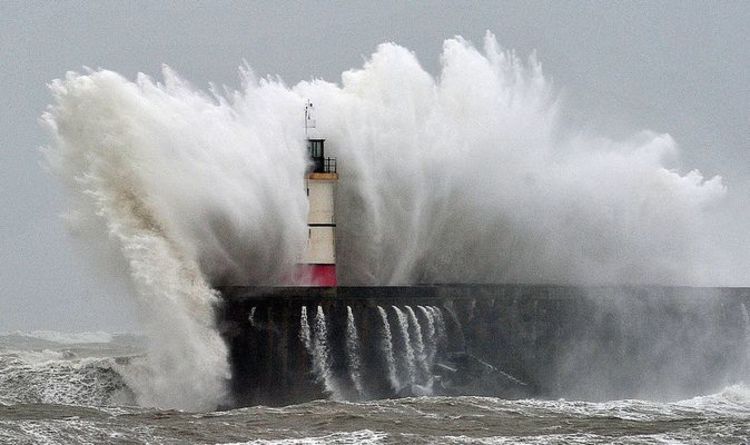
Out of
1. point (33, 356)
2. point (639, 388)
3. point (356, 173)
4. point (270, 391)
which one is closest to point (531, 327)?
point (639, 388)

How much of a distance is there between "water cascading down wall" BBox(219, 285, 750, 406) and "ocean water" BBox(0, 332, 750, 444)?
A: 5.20 feet

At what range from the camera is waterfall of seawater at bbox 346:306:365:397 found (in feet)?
94.4

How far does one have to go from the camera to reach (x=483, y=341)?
32500 mm

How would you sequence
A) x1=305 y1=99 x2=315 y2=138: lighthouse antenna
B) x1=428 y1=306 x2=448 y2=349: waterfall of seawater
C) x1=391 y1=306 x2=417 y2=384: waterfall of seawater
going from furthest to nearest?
1. x1=305 y1=99 x2=315 y2=138: lighthouse antenna
2. x1=428 y1=306 x2=448 y2=349: waterfall of seawater
3. x1=391 y1=306 x2=417 y2=384: waterfall of seawater

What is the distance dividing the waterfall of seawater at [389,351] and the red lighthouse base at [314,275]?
2.94 meters

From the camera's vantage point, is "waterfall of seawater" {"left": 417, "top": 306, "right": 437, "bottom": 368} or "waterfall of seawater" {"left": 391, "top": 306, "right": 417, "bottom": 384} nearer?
"waterfall of seawater" {"left": 391, "top": 306, "right": 417, "bottom": 384}

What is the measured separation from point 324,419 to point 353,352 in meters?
4.94

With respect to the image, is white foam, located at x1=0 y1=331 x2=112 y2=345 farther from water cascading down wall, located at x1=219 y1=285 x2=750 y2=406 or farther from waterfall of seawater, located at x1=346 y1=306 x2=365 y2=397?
waterfall of seawater, located at x1=346 y1=306 x2=365 y2=397

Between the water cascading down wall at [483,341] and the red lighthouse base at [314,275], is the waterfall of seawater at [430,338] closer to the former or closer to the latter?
the water cascading down wall at [483,341]

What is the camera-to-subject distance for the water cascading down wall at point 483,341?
28.3 metres

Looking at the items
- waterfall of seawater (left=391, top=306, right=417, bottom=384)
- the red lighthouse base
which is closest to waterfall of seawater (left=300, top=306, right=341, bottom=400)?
waterfall of seawater (left=391, top=306, right=417, bottom=384)

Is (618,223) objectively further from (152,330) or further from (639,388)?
(152,330)

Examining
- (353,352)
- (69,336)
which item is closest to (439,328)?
(353,352)

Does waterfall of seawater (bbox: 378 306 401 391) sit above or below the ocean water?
above
